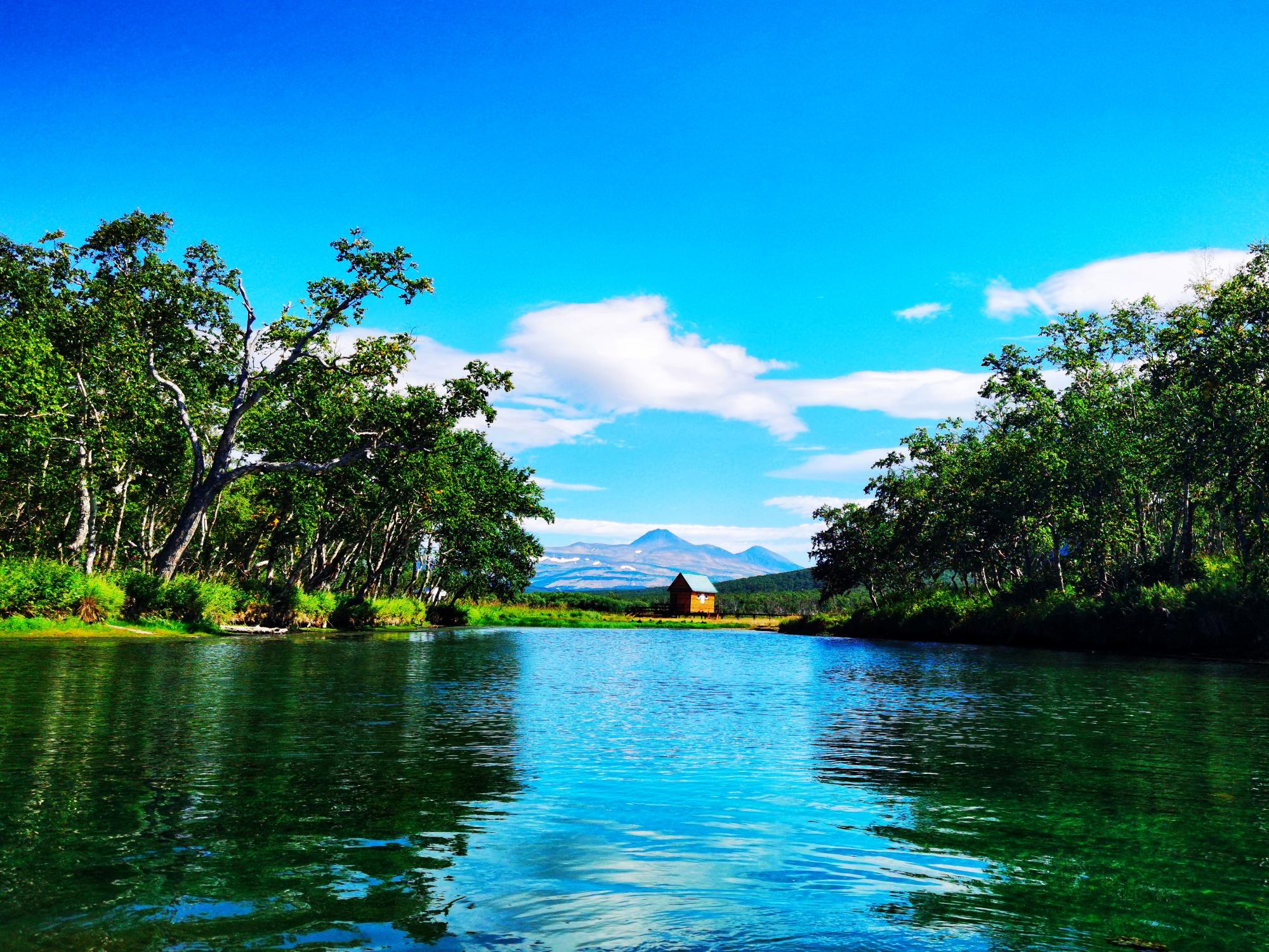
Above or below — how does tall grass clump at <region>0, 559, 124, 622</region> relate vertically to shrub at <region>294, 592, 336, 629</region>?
above

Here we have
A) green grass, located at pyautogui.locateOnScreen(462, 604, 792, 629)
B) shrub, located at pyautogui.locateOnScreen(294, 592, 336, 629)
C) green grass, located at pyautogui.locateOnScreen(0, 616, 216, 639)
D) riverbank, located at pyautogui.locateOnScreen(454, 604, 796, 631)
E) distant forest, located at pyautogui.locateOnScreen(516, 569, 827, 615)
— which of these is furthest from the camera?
distant forest, located at pyautogui.locateOnScreen(516, 569, 827, 615)

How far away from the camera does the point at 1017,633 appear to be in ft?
183

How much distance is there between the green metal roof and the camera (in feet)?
460

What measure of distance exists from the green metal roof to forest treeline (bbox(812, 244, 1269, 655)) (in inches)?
2329

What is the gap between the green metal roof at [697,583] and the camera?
460 ft

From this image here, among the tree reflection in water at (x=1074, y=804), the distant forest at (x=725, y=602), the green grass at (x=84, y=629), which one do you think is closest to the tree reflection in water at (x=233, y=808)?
the tree reflection in water at (x=1074, y=804)

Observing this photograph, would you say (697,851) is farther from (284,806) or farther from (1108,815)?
(1108,815)

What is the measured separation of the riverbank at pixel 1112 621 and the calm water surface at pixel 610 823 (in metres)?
26.3

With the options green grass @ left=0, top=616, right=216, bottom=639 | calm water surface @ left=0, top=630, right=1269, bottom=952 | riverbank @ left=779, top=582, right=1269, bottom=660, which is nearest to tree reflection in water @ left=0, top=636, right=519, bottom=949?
calm water surface @ left=0, top=630, right=1269, bottom=952

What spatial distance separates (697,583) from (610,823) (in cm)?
13805

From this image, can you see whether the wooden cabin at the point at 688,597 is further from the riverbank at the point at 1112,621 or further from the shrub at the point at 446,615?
the riverbank at the point at 1112,621

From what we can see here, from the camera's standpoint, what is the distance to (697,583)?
475 feet

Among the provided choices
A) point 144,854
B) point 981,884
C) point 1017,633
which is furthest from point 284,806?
point 1017,633

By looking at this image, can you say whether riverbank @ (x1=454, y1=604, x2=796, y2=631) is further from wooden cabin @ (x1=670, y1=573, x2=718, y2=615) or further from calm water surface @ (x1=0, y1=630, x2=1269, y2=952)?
calm water surface @ (x1=0, y1=630, x2=1269, y2=952)
